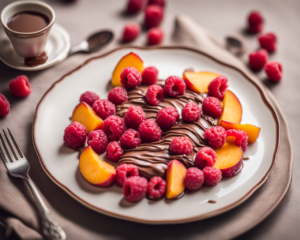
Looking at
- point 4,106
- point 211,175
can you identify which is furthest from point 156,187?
point 4,106

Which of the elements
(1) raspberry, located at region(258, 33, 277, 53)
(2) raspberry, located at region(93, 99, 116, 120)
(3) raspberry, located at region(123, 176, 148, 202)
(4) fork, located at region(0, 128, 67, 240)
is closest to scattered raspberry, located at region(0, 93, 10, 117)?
(4) fork, located at region(0, 128, 67, 240)

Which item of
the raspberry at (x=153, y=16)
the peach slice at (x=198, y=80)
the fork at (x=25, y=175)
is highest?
the raspberry at (x=153, y=16)

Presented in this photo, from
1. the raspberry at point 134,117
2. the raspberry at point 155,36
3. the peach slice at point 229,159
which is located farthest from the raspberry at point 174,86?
the raspberry at point 155,36

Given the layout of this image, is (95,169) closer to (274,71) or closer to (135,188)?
(135,188)

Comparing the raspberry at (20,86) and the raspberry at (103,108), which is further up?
the raspberry at (103,108)

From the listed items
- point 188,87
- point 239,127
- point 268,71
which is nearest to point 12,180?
point 188,87

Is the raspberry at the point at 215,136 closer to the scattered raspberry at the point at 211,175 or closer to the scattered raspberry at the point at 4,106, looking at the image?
the scattered raspberry at the point at 211,175

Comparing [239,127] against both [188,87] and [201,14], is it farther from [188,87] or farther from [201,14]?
[201,14]
